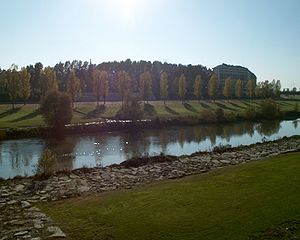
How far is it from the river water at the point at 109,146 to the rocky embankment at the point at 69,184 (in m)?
7.68

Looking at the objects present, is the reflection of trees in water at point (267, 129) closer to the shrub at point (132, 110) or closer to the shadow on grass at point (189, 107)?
the shadow on grass at point (189, 107)

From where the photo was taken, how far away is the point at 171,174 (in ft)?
65.0

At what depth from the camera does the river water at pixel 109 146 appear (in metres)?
31.1

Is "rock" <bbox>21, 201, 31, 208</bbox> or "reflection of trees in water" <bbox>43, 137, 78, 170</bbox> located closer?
"rock" <bbox>21, 201, 31, 208</bbox>

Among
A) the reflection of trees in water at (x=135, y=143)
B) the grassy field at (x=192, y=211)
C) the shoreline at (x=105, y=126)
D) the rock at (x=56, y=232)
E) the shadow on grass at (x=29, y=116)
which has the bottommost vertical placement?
the reflection of trees in water at (x=135, y=143)

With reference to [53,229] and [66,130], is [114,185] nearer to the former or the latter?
[53,229]

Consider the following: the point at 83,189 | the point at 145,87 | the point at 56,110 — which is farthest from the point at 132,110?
the point at 83,189

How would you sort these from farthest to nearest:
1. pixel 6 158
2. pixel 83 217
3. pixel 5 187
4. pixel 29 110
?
pixel 29 110
pixel 6 158
pixel 5 187
pixel 83 217

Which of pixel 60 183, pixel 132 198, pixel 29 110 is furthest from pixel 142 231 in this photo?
pixel 29 110

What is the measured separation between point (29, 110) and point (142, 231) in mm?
62802

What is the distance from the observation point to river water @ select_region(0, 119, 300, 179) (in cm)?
3109

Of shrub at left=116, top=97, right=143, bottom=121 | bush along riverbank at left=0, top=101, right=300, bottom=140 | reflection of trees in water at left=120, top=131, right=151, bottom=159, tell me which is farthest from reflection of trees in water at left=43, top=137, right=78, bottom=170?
shrub at left=116, top=97, right=143, bottom=121

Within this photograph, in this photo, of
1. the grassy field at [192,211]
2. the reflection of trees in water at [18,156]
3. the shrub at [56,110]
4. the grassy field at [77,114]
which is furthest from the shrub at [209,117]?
the grassy field at [192,211]

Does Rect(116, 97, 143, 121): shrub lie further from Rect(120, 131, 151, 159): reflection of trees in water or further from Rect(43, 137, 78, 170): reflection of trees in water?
Rect(43, 137, 78, 170): reflection of trees in water
